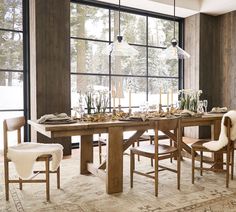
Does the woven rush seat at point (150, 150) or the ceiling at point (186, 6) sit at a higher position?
the ceiling at point (186, 6)

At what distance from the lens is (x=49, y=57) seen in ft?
14.3

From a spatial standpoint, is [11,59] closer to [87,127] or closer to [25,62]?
[25,62]

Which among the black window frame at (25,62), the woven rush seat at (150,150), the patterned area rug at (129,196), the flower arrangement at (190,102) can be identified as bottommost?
the patterned area rug at (129,196)

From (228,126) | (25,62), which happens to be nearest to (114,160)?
(228,126)

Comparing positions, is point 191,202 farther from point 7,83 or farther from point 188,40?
point 188,40

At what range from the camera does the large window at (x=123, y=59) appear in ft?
17.0

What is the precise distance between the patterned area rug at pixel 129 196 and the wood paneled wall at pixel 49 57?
139cm

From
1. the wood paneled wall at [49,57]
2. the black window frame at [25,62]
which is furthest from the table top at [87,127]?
the black window frame at [25,62]

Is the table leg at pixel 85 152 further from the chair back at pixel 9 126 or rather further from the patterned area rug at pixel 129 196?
the chair back at pixel 9 126

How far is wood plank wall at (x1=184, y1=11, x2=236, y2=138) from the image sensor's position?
5945 millimetres

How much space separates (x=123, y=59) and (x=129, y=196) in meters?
3.44

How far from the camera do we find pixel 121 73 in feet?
18.5

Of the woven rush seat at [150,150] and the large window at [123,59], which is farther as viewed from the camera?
the large window at [123,59]

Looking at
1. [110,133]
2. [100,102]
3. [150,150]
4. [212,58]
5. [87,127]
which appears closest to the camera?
[87,127]
